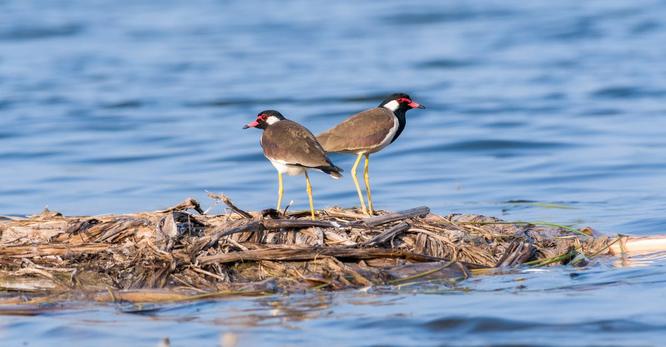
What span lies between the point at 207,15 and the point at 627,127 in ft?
78.7

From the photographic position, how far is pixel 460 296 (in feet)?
25.9

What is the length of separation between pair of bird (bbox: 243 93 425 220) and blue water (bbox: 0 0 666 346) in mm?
1307

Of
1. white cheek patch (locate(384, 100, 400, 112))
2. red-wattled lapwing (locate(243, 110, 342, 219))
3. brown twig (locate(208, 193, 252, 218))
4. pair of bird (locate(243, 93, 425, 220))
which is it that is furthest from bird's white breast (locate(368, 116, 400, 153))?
brown twig (locate(208, 193, 252, 218))

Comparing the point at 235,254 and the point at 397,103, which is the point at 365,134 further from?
the point at 235,254

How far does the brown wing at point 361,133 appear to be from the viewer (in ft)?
31.6

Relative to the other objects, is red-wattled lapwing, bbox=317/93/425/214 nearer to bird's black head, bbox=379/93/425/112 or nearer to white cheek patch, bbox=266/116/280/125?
bird's black head, bbox=379/93/425/112

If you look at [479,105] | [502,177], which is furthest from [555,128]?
[502,177]

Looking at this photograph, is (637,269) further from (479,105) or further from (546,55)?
(546,55)

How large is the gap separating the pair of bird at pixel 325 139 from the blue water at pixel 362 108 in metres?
1.31

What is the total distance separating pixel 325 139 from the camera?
988cm

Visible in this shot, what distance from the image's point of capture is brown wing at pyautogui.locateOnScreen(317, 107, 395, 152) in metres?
9.62

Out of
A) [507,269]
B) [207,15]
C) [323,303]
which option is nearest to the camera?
[323,303]

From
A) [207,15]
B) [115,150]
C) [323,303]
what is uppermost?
[207,15]

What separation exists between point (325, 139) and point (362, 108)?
13.8 meters
